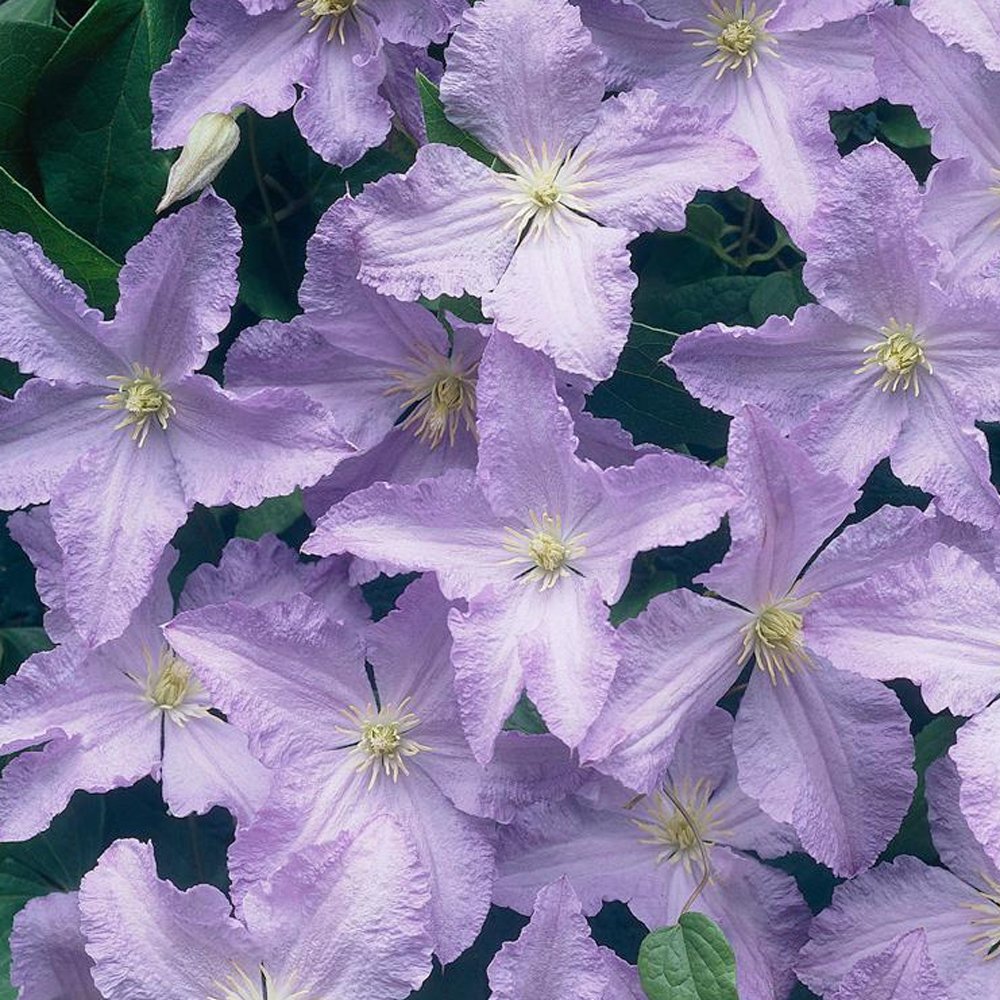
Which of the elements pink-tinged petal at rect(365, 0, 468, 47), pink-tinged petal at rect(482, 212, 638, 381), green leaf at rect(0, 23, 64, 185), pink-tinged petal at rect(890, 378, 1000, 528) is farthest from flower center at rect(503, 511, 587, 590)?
green leaf at rect(0, 23, 64, 185)

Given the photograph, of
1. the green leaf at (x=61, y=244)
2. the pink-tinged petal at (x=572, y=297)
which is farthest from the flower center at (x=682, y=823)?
the green leaf at (x=61, y=244)

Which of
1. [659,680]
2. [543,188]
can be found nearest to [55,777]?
[659,680]

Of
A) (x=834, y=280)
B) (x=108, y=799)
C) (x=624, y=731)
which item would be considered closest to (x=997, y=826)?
(x=624, y=731)

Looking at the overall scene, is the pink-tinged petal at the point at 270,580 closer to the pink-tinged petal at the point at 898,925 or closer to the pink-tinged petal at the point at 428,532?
the pink-tinged petal at the point at 428,532

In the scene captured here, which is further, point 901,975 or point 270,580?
point 270,580

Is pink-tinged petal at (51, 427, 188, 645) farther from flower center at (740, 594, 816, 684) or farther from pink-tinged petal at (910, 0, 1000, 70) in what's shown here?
pink-tinged petal at (910, 0, 1000, 70)

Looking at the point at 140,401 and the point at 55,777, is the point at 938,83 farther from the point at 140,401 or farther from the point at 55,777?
the point at 55,777
